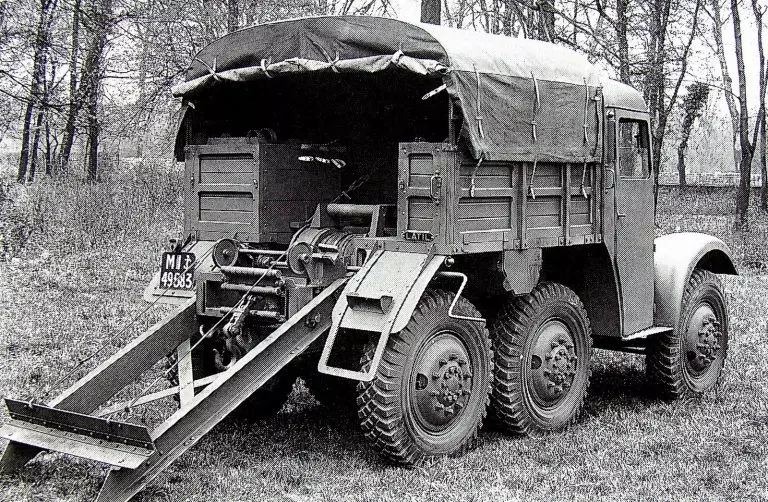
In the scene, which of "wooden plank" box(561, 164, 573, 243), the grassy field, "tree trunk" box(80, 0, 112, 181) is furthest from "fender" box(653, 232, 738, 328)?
"tree trunk" box(80, 0, 112, 181)

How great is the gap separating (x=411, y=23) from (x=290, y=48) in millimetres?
900

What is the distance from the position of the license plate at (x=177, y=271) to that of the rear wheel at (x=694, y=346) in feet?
13.7

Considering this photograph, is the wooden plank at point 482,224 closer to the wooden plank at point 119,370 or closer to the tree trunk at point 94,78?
the wooden plank at point 119,370

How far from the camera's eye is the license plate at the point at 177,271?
6961mm

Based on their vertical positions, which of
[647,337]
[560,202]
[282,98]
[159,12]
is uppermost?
[159,12]

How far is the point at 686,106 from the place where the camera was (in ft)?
98.3

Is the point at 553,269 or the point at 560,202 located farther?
the point at 553,269

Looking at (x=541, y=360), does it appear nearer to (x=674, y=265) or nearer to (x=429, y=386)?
(x=429, y=386)

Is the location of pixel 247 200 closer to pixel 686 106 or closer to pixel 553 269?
pixel 553 269

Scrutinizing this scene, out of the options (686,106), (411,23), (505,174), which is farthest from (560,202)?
(686,106)

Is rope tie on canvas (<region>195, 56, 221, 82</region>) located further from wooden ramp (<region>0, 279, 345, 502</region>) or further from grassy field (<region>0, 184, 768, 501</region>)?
grassy field (<region>0, 184, 768, 501</region>)

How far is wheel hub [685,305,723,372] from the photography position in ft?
28.1

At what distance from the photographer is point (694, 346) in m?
8.56

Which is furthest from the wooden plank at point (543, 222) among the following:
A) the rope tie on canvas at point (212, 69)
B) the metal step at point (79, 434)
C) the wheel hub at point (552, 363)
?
the metal step at point (79, 434)
